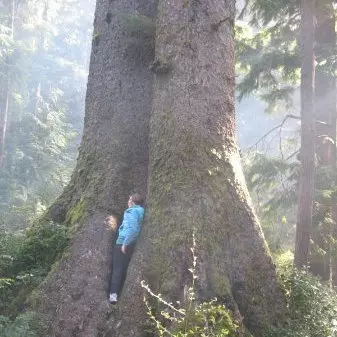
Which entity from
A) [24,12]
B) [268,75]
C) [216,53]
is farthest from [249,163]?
[24,12]

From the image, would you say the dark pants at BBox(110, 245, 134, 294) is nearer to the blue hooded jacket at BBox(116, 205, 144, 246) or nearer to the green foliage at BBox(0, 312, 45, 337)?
the blue hooded jacket at BBox(116, 205, 144, 246)

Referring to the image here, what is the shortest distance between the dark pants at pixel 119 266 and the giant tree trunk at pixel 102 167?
0.42ft

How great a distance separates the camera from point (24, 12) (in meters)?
34.1

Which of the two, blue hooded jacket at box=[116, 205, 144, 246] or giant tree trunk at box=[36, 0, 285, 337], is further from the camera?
blue hooded jacket at box=[116, 205, 144, 246]

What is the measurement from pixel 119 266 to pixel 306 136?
6.63m

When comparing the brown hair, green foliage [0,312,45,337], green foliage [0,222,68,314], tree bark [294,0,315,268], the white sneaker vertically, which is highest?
tree bark [294,0,315,268]

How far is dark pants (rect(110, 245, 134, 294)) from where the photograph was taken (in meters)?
5.81

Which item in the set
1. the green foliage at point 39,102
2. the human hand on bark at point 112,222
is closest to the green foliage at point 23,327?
the human hand on bark at point 112,222

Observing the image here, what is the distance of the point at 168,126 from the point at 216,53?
1.39 metres

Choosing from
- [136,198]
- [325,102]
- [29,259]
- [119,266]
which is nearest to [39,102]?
[325,102]

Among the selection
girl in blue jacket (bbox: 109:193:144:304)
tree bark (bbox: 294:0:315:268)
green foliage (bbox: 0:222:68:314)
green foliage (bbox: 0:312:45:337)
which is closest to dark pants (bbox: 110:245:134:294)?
girl in blue jacket (bbox: 109:193:144:304)

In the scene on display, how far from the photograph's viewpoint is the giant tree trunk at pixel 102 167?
5684 millimetres

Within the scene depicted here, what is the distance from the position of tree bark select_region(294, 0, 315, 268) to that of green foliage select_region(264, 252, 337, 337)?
367 centimetres

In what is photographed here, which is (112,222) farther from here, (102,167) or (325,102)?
(325,102)
